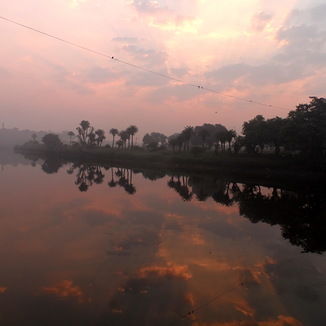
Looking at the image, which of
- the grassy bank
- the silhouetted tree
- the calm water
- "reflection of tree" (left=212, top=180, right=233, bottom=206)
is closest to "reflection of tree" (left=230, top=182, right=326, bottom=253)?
the calm water

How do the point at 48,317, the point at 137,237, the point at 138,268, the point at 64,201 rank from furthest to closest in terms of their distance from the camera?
1. the point at 64,201
2. the point at 137,237
3. the point at 138,268
4. the point at 48,317

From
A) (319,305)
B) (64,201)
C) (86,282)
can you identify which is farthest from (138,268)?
(64,201)

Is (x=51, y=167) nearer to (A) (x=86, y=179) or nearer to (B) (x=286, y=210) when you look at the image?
(A) (x=86, y=179)

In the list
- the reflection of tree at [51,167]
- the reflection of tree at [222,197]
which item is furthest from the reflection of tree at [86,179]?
the reflection of tree at [222,197]

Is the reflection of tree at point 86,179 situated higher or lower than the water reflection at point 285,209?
lower

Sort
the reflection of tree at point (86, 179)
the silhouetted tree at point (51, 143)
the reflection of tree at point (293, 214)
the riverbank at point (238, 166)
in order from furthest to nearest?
1. the silhouetted tree at point (51, 143)
2. the riverbank at point (238, 166)
3. the reflection of tree at point (86, 179)
4. the reflection of tree at point (293, 214)

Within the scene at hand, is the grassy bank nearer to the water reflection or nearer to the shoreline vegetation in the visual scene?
the shoreline vegetation

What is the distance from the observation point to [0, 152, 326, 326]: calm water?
9055 mm

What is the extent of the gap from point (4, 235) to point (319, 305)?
51.3 feet

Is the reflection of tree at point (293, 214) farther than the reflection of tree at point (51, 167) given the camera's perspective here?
No

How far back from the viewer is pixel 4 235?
50.8 ft

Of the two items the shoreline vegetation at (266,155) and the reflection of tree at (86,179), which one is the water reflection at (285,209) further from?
the shoreline vegetation at (266,155)

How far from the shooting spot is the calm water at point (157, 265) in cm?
905

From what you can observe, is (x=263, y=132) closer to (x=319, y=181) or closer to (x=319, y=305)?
(x=319, y=181)
